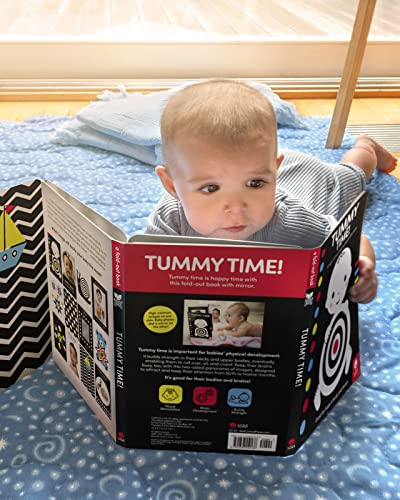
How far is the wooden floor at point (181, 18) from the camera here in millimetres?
2182

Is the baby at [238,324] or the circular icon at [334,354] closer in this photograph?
the baby at [238,324]

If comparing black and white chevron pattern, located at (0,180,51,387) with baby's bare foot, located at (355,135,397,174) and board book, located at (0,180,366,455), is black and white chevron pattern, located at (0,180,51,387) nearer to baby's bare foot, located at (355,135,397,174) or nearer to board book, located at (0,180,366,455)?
board book, located at (0,180,366,455)

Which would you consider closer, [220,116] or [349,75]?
[220,116]

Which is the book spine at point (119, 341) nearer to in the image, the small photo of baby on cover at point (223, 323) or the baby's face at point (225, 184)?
the small photo of baby on cover at point (223, 323)

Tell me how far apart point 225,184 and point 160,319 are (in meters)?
0.22

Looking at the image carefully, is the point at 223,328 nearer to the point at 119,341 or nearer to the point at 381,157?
the point at 119,341

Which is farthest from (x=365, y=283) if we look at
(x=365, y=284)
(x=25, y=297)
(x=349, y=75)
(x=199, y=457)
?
(x=349, y=75)

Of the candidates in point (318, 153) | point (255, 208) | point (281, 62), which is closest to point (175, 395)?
point (255, 208)

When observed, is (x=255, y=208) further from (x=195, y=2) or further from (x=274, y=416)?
(x=195, y=2)

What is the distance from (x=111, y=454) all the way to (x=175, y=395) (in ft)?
0.43

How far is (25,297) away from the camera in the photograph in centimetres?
88

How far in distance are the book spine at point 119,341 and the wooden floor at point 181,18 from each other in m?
1.75

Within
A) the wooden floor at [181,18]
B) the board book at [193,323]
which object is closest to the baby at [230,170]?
the board book at [193,323]

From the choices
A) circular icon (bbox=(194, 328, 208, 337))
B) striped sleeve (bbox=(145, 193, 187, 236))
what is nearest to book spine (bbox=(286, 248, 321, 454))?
circular icon (bbox=(194, 328, 208, 337))
